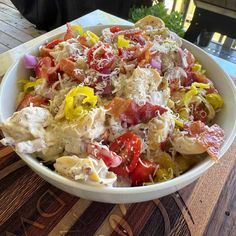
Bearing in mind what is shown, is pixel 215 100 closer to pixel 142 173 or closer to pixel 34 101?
pixel 142 173

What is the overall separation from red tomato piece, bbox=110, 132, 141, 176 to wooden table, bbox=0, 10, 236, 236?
108mm

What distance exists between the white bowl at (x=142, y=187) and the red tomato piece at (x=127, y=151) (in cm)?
5

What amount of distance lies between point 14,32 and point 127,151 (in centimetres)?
207

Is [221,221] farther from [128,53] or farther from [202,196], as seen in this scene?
[128,53]

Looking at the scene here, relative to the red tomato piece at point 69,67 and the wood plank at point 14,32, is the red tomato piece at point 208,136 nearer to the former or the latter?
the red tomato piece at point 69,67

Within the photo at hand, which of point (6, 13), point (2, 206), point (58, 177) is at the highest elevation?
point (58, 177)

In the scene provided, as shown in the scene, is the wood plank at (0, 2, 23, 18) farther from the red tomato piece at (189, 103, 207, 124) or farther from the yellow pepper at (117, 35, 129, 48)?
the red tomato piece at (189, 103, 207, 124)

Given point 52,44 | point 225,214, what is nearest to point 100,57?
point 52,44

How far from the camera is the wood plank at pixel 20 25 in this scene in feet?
7.46

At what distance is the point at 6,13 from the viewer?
249 centimetres

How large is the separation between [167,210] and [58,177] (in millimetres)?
225

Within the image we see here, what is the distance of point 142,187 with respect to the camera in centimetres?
42

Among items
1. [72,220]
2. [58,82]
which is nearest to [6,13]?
[58,82]

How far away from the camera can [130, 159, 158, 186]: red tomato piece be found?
470 mm
